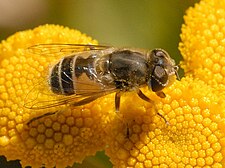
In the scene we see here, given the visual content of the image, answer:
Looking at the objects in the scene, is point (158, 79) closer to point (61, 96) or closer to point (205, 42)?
point (61, 96)

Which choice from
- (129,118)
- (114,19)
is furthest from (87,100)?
(114,19)

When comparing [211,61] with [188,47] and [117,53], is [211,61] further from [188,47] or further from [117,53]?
[117,53]

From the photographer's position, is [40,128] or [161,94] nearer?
[161,94]

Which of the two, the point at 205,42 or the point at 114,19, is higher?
the point at 114,19

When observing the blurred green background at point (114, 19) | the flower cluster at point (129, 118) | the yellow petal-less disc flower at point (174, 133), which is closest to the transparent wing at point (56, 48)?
the flower cluster at point (129, 118)

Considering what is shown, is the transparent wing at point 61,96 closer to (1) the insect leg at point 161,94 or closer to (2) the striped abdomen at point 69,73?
(2) the striped abdomen at point 69,73

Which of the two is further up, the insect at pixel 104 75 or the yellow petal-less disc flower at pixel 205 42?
the yellow petal-less disc flower at pixel 205 42

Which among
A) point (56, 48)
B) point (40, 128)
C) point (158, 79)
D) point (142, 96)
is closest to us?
point (158, 79)
